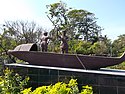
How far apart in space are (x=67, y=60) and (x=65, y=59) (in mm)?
68

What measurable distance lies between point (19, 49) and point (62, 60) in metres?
2.05

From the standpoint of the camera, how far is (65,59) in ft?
25.9

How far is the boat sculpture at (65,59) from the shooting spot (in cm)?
744

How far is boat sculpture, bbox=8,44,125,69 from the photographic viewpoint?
7.44 m

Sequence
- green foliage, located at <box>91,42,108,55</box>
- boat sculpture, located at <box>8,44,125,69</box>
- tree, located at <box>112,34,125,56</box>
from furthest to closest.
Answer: tree, located at <box>112,34,125,56</box> → green foliage, located at <box>91,42,108,55</box> → boat sculpture, located at <box>8,44,125,69</box>

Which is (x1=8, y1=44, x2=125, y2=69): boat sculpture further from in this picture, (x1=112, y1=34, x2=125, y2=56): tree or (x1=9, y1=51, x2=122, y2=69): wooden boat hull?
(x1=112, y1=34, x2=125, y2=56): tree

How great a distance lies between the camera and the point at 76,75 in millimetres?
6754

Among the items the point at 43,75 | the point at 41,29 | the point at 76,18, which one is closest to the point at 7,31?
the point at 41,29

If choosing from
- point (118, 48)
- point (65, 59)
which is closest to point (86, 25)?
point (118, 48)

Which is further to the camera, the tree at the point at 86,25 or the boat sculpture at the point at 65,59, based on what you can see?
the tree at the point at 86,25

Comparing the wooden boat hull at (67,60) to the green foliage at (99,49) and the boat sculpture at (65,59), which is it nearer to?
the boat sculpture at (65,59)

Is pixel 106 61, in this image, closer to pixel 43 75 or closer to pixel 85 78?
pixel 85 78

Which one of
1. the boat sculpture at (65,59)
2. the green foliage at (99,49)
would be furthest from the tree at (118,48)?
the boat sculpture at (65,59)

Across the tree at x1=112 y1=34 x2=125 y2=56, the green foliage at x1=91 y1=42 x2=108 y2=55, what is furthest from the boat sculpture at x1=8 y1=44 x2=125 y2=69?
the tree at x1=112 y1=34 x2=125 y2=56
